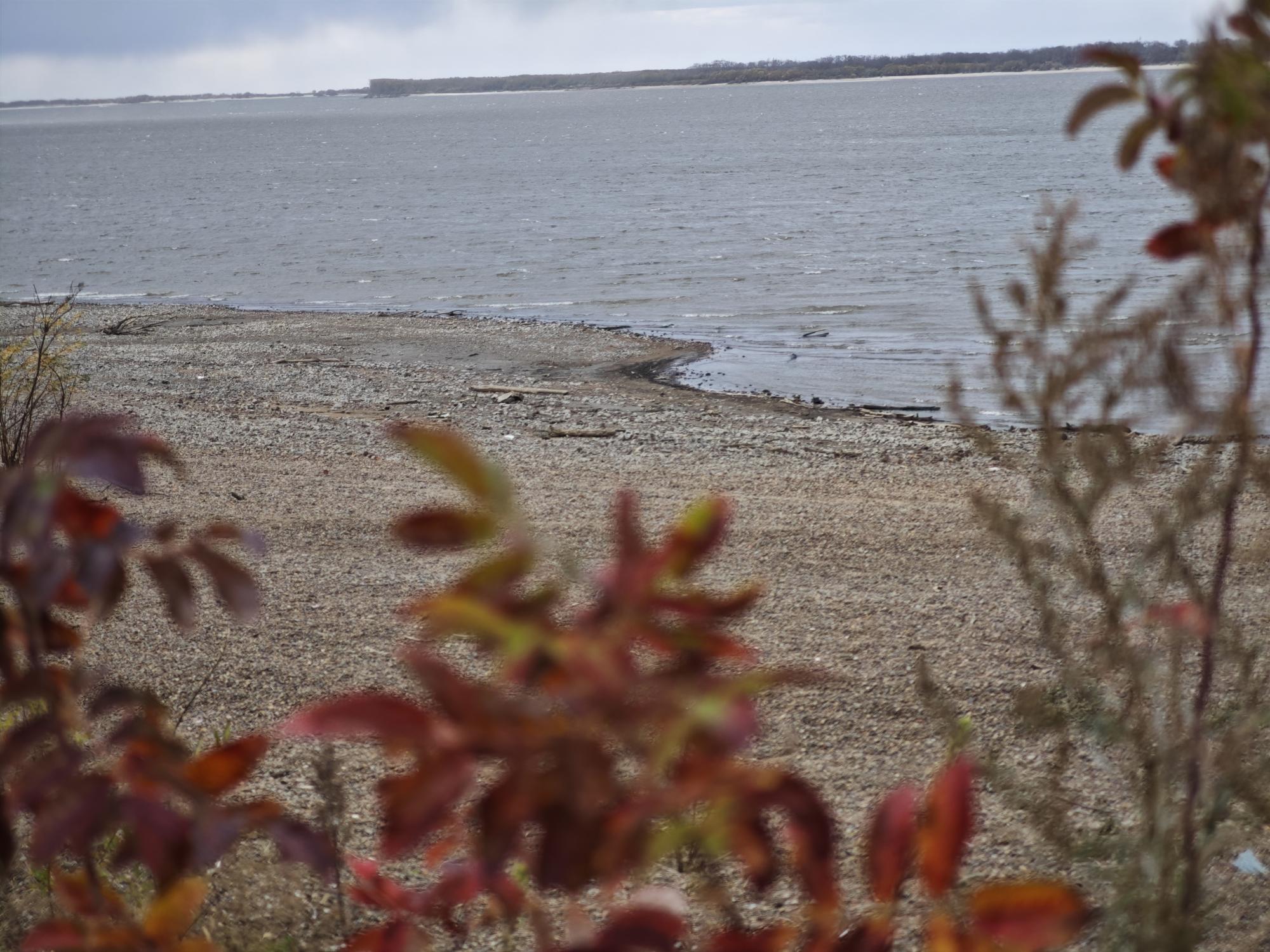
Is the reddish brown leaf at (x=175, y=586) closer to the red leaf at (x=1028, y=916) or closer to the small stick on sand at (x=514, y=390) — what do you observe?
the red leaf at (x=1028, y=916)

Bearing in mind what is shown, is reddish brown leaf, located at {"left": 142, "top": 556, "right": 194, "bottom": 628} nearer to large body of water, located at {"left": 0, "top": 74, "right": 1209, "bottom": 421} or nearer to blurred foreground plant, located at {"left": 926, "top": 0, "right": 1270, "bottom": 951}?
blurred foreground plant, located at {"left": 926, "top": 0, "right": 1270, "bottom": 951}

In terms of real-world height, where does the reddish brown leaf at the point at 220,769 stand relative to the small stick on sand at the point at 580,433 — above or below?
below

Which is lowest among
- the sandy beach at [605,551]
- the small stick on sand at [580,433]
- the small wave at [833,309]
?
the sandy beach at [605,551]

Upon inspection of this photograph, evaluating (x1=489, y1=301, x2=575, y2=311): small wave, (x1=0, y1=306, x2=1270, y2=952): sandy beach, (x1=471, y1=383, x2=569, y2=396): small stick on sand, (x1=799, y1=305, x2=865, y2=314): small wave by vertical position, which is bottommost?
(x1=0, y1=306, x2=1270, y2=952): sandy beach

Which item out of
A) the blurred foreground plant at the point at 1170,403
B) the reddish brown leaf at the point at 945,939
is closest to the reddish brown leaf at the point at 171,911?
the reddish brown leaf at the point at 945,939

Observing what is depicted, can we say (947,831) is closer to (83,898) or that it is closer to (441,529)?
(441,529)

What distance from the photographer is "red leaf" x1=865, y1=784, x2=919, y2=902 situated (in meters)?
0.90

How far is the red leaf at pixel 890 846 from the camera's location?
900 millimetres

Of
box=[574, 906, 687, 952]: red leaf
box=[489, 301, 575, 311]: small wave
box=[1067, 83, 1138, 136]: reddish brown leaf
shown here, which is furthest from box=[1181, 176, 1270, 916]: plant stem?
box=[489, 301, 575, 311]: small wave

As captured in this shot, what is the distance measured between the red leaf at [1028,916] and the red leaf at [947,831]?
0.03 meters

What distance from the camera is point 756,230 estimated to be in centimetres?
3753

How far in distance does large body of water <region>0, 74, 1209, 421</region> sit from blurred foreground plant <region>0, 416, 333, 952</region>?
13298mm

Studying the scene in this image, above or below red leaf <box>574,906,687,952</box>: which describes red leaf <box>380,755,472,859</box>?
above

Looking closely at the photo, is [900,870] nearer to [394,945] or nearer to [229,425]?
[394,945]
